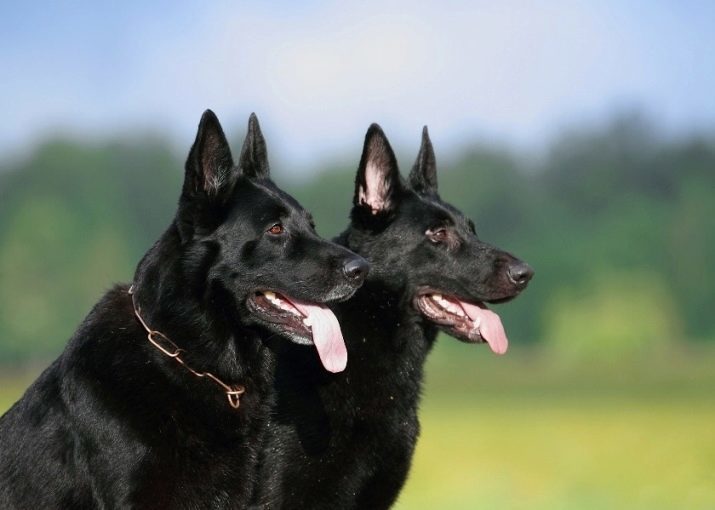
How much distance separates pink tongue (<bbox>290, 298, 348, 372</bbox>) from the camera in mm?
4555

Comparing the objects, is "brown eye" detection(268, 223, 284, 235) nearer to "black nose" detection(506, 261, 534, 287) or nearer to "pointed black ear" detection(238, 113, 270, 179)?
"pointed black ear" detection(238, 113, 270, 179)

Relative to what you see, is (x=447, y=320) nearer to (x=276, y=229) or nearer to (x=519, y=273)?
(x=519, y=273)

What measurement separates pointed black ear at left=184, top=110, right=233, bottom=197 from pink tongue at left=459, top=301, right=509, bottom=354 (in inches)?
69.7

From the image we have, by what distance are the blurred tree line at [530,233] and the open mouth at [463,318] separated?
18826 millimetres

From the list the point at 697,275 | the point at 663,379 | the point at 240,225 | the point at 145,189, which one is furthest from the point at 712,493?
the point at 145,189

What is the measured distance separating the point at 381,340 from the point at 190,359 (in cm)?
139

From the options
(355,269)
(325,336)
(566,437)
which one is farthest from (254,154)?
(566,437)

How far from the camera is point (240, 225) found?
4438 mm

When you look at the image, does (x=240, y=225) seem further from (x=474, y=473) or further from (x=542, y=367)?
(x=542, y=367)

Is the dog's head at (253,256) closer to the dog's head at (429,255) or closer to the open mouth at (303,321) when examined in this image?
the open mouth at (303,321)

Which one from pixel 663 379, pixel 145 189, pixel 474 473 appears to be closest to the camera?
pixel 474 473

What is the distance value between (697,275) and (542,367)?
4.97 meters

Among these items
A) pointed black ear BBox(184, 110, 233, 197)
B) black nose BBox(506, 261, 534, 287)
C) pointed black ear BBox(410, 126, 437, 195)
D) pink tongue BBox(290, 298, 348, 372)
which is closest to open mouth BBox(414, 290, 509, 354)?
black nose BBox(506, 261, 534, 287)

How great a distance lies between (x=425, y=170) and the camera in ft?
20.1
